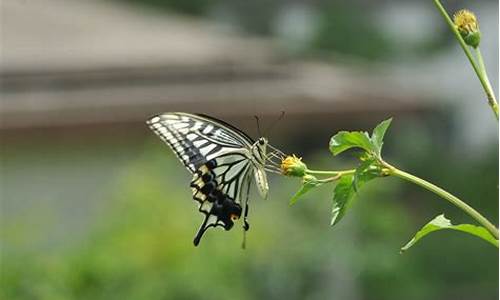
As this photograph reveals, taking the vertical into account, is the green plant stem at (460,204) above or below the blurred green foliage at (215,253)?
above

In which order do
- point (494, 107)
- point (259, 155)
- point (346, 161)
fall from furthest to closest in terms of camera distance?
point (346, 161), point (259, 155), point (494, 107)

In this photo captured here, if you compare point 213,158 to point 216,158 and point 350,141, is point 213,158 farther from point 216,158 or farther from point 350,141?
point 350,141

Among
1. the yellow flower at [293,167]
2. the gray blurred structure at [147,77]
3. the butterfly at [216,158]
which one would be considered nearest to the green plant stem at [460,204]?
the yellow flower at [293,167]

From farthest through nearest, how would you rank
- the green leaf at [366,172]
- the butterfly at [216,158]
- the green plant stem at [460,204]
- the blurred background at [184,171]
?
the blurred background at [184,171] → the butterfly at [216,158] → the green leaf at [366,172] → the green plant stem at [460,204]

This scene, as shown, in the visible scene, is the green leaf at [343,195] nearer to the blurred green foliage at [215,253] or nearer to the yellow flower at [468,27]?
the yellow flower at [468,27]

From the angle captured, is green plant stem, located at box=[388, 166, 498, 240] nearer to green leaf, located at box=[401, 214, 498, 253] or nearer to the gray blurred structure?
green leaf, located at box=[401, 214, 498, 253]

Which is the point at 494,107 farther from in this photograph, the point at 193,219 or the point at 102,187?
the point at 102,187

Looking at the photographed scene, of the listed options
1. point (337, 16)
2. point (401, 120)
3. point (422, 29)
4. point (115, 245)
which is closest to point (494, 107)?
point (115, 245)
